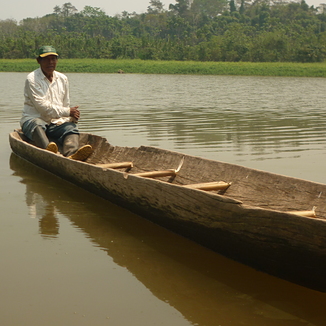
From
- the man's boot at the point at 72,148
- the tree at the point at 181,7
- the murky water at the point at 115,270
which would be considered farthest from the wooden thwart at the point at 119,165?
the tree at the point at 181,7

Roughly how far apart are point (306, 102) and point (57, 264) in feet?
38.7

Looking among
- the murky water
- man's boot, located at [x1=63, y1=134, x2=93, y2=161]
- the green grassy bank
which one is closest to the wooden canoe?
the murky water

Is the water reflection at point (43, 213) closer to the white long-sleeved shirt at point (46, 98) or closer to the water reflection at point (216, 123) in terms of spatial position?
the white long-sleeved shirt at point (46, 98)

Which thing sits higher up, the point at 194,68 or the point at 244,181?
the point at 194,68

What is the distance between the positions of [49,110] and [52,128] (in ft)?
0.75

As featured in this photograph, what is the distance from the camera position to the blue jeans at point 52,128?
558 cm

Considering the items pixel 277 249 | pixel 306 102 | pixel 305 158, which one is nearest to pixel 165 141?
pixel 305 158

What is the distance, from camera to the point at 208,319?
250 centimetres

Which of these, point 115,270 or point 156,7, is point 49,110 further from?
point 156,7

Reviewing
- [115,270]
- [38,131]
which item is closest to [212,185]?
[115,270]

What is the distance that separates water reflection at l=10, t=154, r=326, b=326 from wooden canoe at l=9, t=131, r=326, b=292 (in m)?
A: 0.08

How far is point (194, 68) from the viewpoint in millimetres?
32219

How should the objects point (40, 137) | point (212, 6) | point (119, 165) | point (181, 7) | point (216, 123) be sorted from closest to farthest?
point (119, 165) → point (40, 137) → point (216, 123) → point (181, 7) → point (212, 6)

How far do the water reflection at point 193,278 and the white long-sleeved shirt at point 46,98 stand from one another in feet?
5.30
